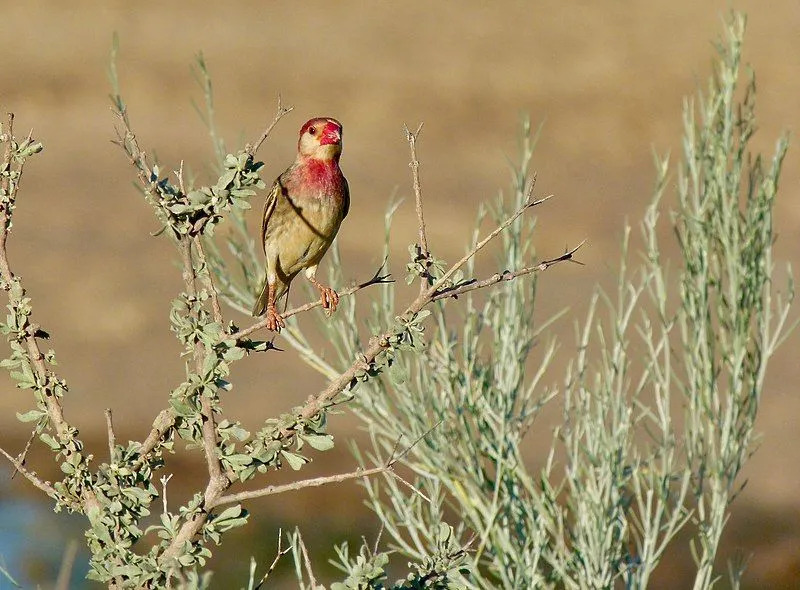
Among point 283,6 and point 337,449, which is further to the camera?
point 283,6

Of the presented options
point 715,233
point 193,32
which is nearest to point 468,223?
point 193,32

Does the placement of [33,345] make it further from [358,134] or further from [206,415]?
[358,134]

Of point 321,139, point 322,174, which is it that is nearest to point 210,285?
point 321,139

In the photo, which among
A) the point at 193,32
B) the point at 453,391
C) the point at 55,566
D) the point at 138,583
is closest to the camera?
the point at 138,583

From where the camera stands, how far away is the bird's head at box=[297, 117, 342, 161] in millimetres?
3930

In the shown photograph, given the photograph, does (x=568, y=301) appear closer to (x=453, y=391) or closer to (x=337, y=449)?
(x=337, y=449)

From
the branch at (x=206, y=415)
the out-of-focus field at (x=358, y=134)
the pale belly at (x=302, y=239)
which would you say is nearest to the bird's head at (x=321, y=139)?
the pale belly at (x=302, y=239)

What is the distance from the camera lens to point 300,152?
4211mm

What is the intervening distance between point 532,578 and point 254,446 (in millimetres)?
1795

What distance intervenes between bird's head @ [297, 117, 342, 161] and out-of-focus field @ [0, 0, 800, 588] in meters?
8.33

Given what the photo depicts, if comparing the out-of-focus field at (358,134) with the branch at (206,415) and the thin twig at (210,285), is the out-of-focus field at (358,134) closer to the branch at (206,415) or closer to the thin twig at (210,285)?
the branch at (206,415)

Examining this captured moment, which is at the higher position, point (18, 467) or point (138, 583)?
point (18, 467)

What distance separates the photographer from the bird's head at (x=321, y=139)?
393 cm

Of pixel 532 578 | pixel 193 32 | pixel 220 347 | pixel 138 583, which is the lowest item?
pixel 532 578
